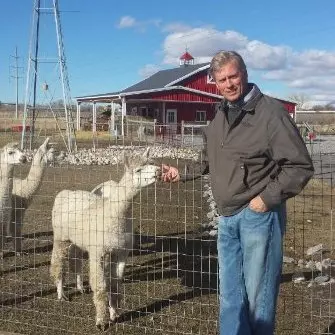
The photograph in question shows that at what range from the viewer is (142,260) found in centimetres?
773

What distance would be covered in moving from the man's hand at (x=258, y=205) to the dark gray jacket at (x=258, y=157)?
32 mm

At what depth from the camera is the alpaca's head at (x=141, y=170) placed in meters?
5.19

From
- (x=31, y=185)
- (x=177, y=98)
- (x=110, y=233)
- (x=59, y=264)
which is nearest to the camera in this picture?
(x=110, y=233)

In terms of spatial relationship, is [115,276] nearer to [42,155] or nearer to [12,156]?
[42,155]

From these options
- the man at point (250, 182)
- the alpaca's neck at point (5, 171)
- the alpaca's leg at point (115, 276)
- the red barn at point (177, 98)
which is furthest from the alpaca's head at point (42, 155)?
the red barn at point (177, 98)

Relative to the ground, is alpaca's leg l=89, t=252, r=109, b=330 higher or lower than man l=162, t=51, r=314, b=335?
lower

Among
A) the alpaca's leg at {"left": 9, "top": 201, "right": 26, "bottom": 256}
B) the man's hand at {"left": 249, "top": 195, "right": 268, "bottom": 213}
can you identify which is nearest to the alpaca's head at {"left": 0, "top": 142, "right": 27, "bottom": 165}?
the alpaca's leg at {"left": 9, "top": 201, "right": 26, "bottom": 256}

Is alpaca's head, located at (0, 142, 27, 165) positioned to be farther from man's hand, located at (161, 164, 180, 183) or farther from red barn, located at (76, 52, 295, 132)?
red barn, located at (76, 52, 295, 132)

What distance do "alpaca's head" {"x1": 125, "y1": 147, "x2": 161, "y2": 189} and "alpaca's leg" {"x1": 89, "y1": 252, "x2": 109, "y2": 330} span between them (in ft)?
2.90

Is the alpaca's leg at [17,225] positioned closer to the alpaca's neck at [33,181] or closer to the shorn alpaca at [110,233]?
the alpaca's neck at [33,181]

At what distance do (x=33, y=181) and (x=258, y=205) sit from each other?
573 cm

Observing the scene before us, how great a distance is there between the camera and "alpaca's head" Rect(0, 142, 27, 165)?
8008 mm

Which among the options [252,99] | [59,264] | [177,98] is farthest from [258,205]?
[177,98]

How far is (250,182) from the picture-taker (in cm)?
313
